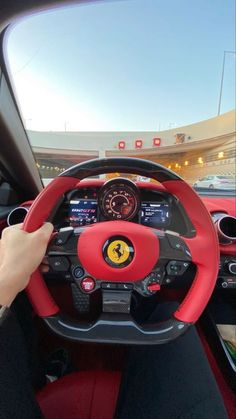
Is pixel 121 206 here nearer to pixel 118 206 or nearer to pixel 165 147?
pixel 118 206

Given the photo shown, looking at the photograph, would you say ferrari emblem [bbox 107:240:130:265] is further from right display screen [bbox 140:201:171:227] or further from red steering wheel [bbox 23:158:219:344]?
right display screen [bbox 140:201:171:227]

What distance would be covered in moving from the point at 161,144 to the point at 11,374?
148 cm

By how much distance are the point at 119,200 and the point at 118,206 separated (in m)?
0.03

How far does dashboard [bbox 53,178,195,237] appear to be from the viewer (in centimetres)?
137

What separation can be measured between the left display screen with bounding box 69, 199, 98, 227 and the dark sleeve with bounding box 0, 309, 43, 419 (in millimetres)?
568

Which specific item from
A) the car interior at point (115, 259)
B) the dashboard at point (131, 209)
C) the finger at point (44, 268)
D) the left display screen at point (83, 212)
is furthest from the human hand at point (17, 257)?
the left display screen at point (83, 212)

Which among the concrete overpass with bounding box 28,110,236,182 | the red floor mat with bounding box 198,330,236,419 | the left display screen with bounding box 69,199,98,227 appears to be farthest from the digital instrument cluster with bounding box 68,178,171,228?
the red floor mat with bounding box 198,330,236,419

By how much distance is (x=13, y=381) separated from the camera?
0.77m

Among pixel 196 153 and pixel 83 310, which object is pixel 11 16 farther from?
pixel 196 153

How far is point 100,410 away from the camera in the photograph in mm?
1041

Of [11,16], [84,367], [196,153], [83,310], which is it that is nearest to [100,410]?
[83,310]

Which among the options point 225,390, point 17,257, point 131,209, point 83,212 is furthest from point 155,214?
point 225,390

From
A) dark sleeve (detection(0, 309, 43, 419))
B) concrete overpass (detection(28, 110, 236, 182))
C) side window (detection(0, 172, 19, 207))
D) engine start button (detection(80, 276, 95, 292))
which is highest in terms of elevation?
concrete overpass (detection(28, 110, 236, 182))

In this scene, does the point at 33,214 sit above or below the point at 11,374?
above
